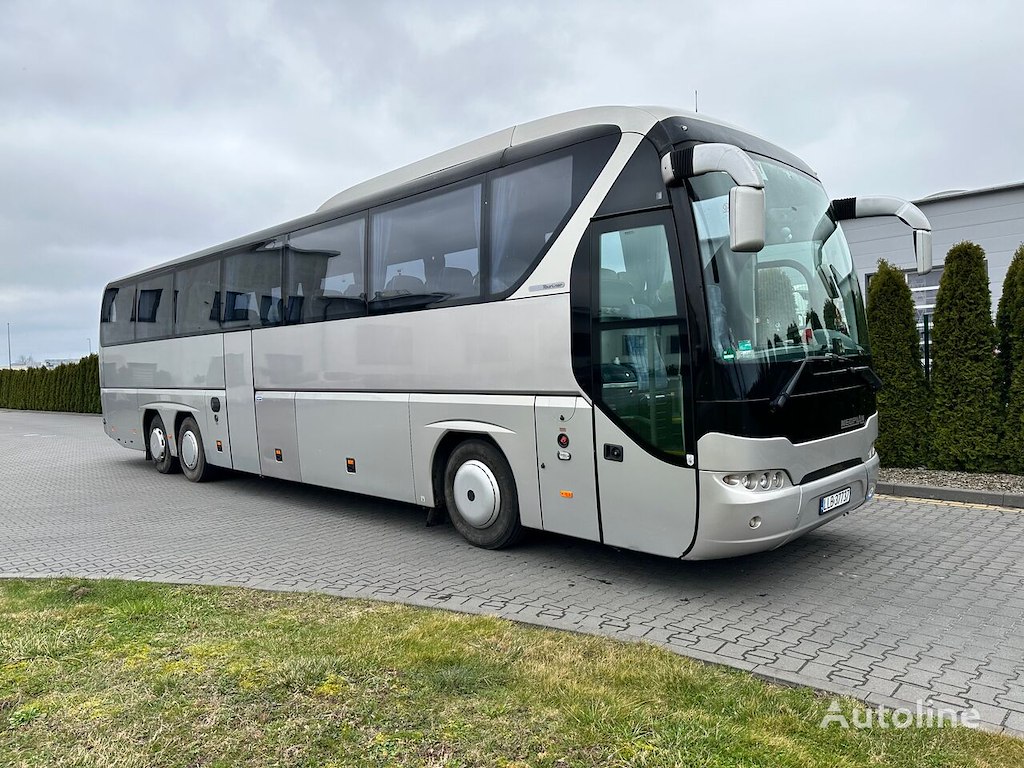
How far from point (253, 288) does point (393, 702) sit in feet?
23.5

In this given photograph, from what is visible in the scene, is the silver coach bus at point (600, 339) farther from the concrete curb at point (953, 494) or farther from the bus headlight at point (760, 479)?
the concrete curb at point (953, 494)

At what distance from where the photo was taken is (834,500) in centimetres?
539

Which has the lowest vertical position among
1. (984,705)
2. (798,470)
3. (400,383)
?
(984,705)

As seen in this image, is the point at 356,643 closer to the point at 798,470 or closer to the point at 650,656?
the point at 650,656

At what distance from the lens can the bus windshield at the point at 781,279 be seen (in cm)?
484

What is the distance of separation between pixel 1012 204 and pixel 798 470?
17.6 meters

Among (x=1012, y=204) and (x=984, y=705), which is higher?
(x=1012, y=204)

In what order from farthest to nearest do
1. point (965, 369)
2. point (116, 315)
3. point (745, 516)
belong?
point (116, 315), point (965, 369), point (745, 516)

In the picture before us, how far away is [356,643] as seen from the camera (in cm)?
428

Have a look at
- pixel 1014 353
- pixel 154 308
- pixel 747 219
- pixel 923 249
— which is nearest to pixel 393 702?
pixel 747 219

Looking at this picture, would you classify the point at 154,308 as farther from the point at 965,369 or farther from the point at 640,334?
the point at 965,369

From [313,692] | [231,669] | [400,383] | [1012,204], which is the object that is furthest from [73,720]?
[1012,204]

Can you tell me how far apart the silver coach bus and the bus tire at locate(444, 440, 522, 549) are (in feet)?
0.07
